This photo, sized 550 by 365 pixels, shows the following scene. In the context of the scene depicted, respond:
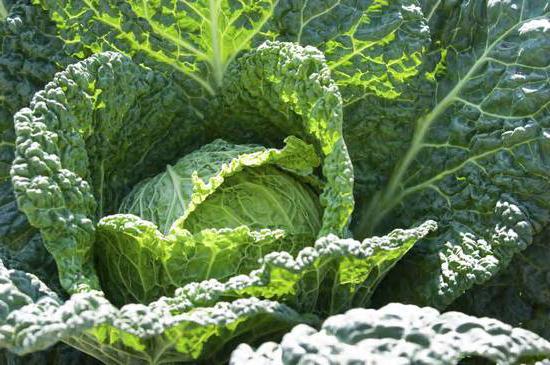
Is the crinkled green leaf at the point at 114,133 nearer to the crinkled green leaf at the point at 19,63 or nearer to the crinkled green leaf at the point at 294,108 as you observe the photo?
the crinkled green leaf at the point at 294,108

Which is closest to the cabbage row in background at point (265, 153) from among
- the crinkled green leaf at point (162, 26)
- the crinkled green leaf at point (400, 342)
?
the crinkled green leaf at point (162, 26)

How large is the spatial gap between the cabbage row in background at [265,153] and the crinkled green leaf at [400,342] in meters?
0.31

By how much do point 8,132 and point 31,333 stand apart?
1436 mm

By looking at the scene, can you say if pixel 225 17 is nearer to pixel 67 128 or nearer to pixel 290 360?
pixel 67 128

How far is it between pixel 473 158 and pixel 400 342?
4.65 feet

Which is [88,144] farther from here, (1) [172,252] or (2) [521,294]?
(2) [521,294]

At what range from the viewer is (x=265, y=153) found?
9.25ft

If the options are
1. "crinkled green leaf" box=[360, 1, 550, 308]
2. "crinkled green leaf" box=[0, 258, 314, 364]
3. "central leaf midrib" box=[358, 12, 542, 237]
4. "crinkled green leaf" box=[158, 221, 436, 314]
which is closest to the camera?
"crinkled green leaf" box=[0, 258, 314, 364]

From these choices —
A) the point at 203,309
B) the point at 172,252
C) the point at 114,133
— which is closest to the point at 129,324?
the point at 203,309

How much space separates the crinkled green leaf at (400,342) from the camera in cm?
197

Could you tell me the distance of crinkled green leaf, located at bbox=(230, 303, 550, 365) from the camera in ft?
6.46

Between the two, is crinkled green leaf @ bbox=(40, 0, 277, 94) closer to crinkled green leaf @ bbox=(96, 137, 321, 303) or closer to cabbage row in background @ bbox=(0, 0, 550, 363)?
cabbage row in background @ bbox=(0, 0, 550, 363)

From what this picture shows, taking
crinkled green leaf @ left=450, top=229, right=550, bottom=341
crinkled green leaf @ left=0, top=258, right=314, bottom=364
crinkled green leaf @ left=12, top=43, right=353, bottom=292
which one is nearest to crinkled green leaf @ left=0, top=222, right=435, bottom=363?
crinkled green leaf @ left=0, top=258, right=314, bottom=364

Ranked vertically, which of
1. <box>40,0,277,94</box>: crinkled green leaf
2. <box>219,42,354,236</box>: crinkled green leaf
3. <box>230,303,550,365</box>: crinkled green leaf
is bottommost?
<box>230,303,550,365</box>: crinkled green leaf
